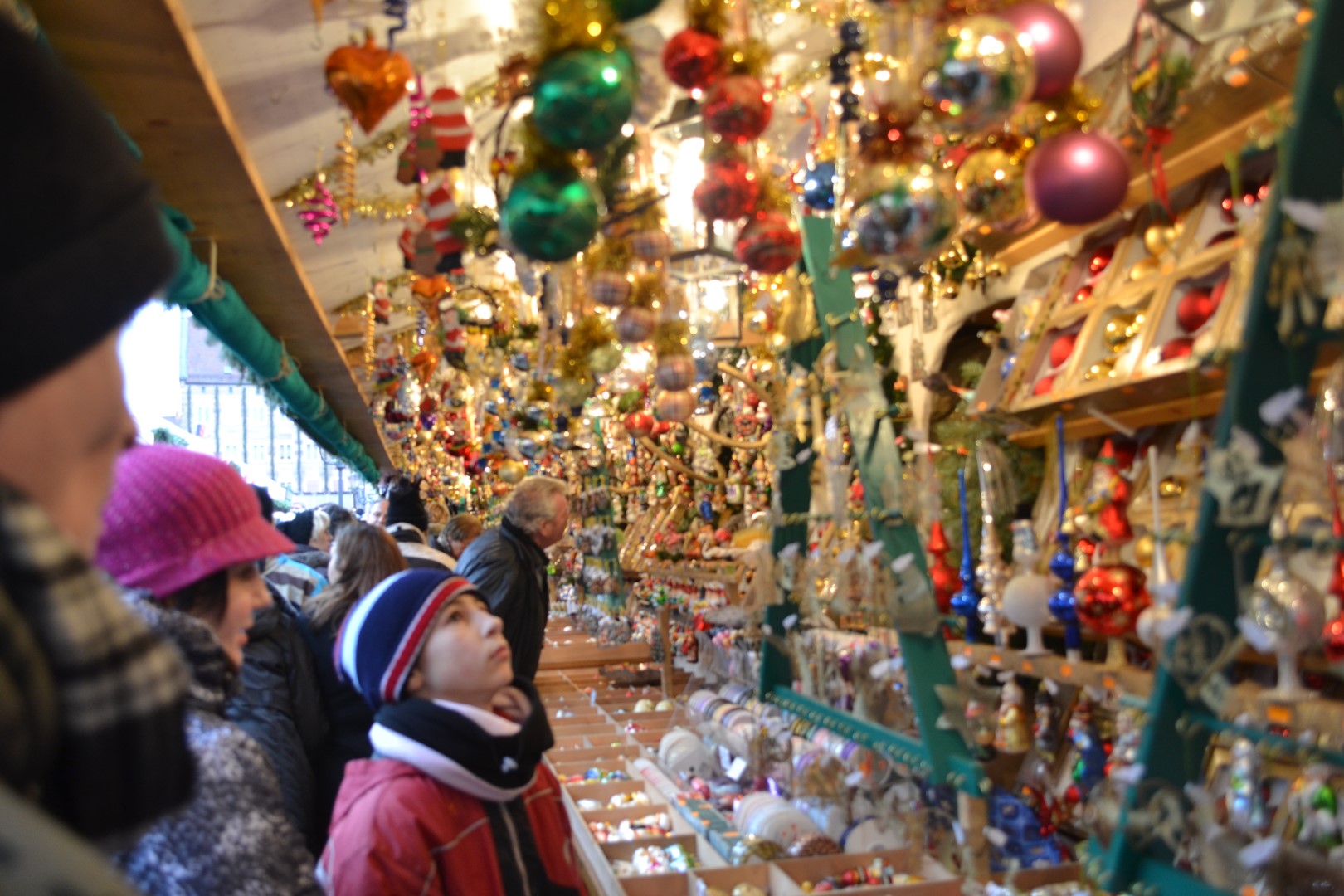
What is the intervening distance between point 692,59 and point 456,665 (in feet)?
3.42

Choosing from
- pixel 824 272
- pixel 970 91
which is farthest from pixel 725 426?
pixel 970 91

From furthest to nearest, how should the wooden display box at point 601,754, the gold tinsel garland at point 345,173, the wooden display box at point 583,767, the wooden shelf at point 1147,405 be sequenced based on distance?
the wooden display box at point 601,754, the wooden display box at point 583,767, the gold tinsel garland at point 345,173, the wooden shelf at point 1147,405

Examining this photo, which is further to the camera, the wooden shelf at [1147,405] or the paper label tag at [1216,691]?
the wooden shelf at [1147,405]

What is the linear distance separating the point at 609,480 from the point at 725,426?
4.75ft

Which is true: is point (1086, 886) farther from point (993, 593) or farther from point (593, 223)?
point (593, 223)

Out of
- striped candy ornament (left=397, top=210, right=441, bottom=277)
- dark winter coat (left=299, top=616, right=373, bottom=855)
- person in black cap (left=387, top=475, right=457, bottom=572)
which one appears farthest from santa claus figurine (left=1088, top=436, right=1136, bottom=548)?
person in black cap (left=387, top=475, right=457, bottom=572)

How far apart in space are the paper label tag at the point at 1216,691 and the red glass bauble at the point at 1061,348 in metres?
1.03

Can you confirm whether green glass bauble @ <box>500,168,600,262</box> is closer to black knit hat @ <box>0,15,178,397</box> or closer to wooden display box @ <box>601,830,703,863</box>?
black knit hat @ <box>0,15,178,397</box>

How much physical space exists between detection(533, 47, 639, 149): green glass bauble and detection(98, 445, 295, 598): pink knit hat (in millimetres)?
616

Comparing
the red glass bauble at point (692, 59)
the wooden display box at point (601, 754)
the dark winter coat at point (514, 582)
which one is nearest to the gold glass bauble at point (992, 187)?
the red glass bauble at point (692, 59)

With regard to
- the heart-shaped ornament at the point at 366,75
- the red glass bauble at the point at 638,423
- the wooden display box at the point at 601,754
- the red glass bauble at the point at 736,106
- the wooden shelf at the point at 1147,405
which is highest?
the heart-shaped ornament at the point at 366,75

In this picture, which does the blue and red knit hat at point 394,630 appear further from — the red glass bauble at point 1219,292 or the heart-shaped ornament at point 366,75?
the red glass bauble at point 1219,292

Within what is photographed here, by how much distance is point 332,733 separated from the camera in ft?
8.83

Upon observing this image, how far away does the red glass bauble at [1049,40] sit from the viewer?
4.73 ft
